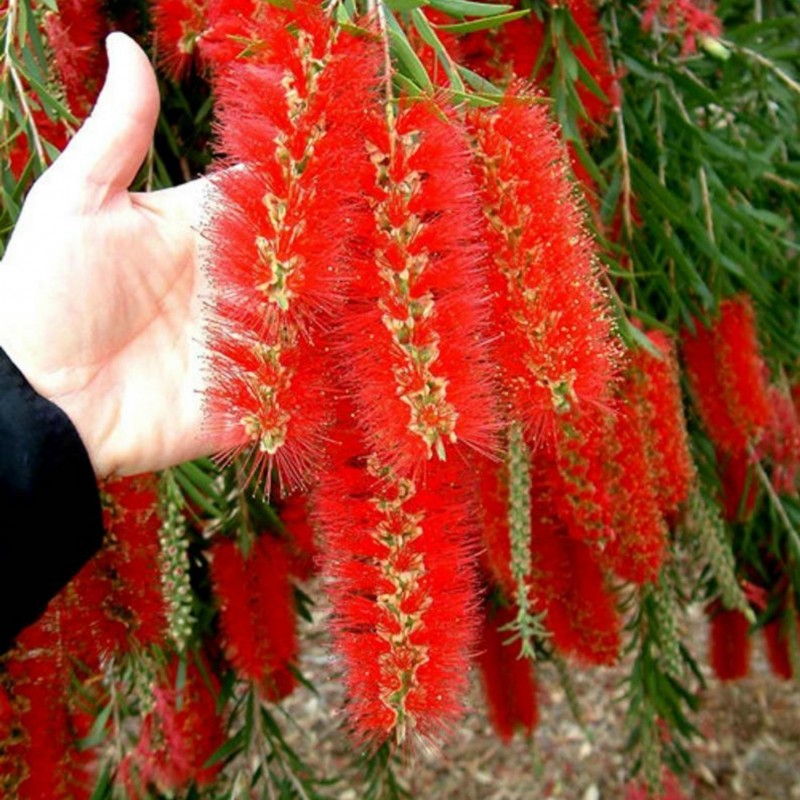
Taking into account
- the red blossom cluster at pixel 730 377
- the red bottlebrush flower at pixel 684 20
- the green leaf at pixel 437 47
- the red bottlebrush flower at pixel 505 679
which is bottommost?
the red bottlebrush flower at pixel 505 679

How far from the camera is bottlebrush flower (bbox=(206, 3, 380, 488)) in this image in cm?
48

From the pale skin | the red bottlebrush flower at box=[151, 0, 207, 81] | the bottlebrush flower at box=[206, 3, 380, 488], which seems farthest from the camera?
the red bottlebrush flower at box=[151, 0, 207, 81]

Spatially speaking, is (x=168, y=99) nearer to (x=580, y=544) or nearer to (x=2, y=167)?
(x=2, y=167)

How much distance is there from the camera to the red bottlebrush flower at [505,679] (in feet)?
4.38

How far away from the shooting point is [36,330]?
29.8 inches

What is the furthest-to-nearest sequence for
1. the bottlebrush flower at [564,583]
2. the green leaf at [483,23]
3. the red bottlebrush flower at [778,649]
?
the red bottlebrush flower at [778,649]
the bottlebrush flower at [564,583]
the green leaf at [483,23]

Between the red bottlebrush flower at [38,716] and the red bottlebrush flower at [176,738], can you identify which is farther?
the red bottlebrush flower at [176,738]

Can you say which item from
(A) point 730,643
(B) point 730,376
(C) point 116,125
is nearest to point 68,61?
(C) point 116,125

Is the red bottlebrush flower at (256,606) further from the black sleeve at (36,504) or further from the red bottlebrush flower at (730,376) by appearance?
the red bottlebrush flower at (730,376)

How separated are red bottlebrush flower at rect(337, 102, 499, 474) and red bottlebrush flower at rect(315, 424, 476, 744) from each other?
4 cm

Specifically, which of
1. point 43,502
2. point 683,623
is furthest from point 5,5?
point 683,623

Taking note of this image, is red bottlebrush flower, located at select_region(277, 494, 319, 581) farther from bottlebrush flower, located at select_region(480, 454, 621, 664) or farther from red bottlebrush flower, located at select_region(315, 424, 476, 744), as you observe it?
red bottlebrush flower, located at select_region(315, 424, 476, 744)

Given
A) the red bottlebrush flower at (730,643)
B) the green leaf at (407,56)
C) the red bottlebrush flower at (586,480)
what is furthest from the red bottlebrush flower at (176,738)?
the red bottlebrush flower at (730,643)

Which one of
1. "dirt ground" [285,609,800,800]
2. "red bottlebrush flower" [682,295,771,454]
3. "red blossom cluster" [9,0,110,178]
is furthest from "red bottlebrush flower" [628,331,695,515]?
"dirt ground" [285,609,800,800]
